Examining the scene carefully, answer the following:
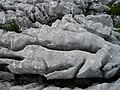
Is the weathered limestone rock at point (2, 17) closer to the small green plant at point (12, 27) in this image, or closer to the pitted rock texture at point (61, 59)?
the small green plant at point (12, 27)

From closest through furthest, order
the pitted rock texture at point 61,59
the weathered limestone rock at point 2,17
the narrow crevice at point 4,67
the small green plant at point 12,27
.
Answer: the pitted rock texture at point 61,59
the narrow crevice at point 4,67
the small green plant at point 12,27
the weathered limestone rock at point 2,17

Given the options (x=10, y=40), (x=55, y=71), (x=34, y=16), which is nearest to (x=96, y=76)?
(x=55, y=71)

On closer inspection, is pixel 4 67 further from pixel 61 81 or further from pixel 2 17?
pixel 2 17

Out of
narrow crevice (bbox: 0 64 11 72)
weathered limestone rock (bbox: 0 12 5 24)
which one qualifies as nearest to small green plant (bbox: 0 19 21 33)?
weathered limestone rock (bbox: 0 12 5 24)

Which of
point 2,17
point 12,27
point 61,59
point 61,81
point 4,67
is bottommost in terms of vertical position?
point 4,67

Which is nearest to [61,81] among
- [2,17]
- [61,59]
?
[61,59]

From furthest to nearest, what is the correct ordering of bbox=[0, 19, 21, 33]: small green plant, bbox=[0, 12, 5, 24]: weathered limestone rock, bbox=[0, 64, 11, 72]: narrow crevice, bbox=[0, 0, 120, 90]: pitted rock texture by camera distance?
bbox=[0, 12, 5, 24]: weathered limestone rock, bbox=[0, 19, 21, 33]: small green plant, bbox=[0, 64, 11, 72]: narrow crevice, bbox=[0, 0, 120, 90]: pitted rock texture

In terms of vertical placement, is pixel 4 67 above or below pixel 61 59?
below

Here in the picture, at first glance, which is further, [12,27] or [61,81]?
[12,27]

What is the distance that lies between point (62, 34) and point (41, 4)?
864 centimetres

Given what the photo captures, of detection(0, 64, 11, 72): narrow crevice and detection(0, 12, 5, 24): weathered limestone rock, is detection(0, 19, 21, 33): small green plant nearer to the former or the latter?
detection(0, 12, 5, 24): weathered limestone rock

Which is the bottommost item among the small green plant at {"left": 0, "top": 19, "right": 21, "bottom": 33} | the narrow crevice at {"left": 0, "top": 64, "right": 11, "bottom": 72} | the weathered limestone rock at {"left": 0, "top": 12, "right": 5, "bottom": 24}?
the narrow crevice at {"left": 0, "top": 64, "right": 11, "bottom": 72}

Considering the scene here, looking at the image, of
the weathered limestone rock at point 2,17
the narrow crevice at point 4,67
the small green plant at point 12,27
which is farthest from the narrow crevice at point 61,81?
the weathered limestone rock at point 2,17

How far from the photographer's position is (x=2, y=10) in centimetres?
2203
